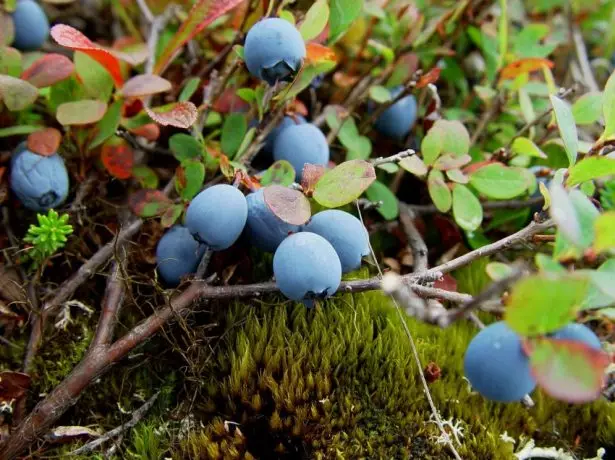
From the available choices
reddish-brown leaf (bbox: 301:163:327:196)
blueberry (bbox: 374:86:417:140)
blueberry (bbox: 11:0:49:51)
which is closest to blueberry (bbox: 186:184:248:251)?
reddish-brown leaf (bbox: 301:163:327:196)

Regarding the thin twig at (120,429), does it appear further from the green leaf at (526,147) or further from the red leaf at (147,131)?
the green leaf at (526,147)

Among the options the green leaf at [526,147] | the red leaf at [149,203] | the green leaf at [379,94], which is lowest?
the red leaf at [149,203]

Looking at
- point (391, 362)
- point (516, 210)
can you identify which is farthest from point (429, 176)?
point (391, 362)

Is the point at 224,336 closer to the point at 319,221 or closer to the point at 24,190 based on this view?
the point at 319,221

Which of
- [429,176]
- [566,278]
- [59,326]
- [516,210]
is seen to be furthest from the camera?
[516,210]

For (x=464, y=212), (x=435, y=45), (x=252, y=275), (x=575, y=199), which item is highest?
(x=575, y=199)

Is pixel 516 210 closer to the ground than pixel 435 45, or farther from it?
closer to the ground

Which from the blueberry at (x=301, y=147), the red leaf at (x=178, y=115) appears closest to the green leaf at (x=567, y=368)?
the blueberry at (x=301, y=147)

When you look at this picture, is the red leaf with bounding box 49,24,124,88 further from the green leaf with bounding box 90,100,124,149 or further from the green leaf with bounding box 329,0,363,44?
the green leaf with bounding box 329,0,363,44
